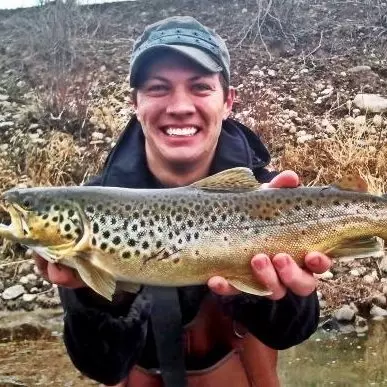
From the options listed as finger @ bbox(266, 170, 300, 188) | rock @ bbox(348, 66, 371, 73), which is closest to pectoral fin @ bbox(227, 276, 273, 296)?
finger @ bbox(266, 170, 300, 188)

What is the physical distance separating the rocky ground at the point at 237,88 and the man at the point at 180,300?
2389mm

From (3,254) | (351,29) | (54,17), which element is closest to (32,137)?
(3,254)

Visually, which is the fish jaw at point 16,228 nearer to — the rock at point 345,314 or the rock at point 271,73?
the rock at point 345,314

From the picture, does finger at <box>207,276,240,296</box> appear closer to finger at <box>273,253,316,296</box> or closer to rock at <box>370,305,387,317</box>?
finger at <box>273,253,316,296</box>

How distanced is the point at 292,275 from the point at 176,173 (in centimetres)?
92

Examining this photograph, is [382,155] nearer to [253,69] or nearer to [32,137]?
[253,69]

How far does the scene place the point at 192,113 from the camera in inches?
127

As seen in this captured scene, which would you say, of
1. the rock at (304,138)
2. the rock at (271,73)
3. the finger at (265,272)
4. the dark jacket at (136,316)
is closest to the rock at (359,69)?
the rock at (271,73)

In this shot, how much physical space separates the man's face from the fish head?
0.73 meters

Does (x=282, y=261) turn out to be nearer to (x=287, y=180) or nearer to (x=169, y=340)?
(x=287, y=180)

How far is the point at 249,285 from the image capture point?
2643 mm

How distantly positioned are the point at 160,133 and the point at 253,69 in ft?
21.6

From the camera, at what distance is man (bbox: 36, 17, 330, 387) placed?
3.01 metres

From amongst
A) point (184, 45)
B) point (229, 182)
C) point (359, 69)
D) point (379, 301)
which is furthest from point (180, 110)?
point (359, 69)
